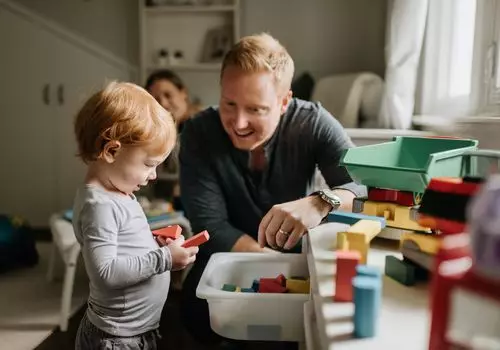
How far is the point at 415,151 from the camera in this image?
1093 millimetres

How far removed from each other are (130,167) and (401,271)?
51 cm

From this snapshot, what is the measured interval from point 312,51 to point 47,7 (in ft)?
5.22

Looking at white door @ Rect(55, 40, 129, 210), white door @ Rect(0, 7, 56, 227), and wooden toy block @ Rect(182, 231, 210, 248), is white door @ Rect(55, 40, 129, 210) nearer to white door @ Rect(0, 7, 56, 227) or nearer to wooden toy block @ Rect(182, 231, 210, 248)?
white door @ Rect(0, 7, 56, 227)

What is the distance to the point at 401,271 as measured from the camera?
73 centimetres

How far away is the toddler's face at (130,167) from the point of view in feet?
3.20

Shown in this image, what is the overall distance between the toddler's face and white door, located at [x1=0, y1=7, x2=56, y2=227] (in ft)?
8.02

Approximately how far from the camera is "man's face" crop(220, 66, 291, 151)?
4.25 ft

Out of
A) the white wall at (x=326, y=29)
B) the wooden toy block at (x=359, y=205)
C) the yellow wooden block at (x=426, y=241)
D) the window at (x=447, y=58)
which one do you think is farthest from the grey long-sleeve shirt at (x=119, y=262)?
the white wall at (x=326, y=29)

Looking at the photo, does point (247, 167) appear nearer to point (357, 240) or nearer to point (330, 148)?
point (330, 148)

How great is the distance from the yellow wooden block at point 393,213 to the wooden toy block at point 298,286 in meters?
0.19

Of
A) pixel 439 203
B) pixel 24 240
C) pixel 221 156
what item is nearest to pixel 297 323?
pixel 439 203

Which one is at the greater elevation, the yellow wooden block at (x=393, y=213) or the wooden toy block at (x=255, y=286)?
the yellow wooden block at (x=393, y=213)

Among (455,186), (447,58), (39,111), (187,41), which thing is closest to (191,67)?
(187,41)

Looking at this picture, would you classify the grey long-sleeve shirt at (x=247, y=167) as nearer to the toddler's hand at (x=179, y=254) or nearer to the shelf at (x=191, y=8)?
the toddler's hand at (x=179, y=254)
